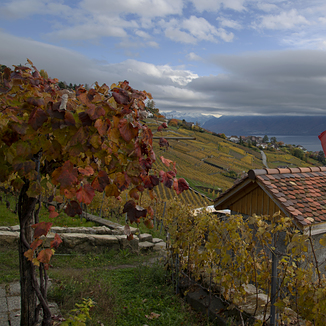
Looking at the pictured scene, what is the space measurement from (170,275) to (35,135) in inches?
150

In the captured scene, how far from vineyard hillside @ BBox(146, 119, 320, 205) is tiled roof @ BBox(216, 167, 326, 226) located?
40.3 metres

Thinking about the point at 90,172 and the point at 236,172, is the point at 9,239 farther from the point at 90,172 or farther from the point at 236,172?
the point at 236,172

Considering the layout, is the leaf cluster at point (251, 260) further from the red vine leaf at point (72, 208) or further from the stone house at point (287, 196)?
the red vine leaf at point (72, 208)

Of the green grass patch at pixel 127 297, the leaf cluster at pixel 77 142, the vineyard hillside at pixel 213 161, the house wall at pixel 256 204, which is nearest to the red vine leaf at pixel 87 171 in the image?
the leaf cluster at pixel 77 142

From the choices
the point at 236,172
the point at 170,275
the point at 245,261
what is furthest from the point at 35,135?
the point at 236,172

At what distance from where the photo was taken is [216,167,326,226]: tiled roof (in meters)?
5.07

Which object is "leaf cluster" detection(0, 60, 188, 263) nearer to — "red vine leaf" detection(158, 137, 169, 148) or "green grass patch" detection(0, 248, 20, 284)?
"red vine leaf" detection(158, 137, 169, 148)

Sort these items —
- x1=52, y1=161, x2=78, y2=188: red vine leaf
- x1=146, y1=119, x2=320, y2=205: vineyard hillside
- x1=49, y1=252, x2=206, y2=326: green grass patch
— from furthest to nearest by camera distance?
x1=146, y1=119, x2=320, y2=205: vineyard hillside → x1=49, y1=252, x2=206, y2=326: green grass patch → x1=52, y1=161, x2=78, y2=188: red vine leaf

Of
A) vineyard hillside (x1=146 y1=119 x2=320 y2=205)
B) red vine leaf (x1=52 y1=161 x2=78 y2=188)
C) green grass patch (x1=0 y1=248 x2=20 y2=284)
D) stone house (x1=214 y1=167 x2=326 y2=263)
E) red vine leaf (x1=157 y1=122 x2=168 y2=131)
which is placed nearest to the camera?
red vine leaf (x1=52 y1=161 x2=78 y2=188)

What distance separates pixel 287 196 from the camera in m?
5.49

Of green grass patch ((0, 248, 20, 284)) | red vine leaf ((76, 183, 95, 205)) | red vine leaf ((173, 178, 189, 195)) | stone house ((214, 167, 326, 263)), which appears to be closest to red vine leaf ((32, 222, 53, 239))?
red vine leaf ((76, 183, 95, 205))

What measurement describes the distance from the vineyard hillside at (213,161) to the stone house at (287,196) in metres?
40.1

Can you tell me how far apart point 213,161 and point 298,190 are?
74794mm

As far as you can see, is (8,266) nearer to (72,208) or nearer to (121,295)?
(121,295)
